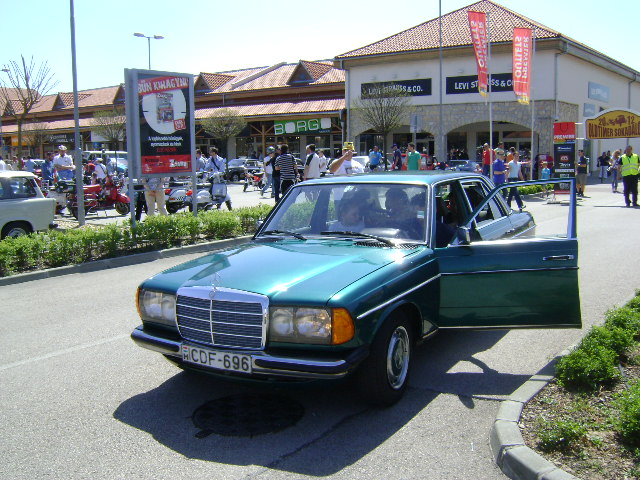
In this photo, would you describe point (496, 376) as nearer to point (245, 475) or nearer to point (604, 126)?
point (245, 475)

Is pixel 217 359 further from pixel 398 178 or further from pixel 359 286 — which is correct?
pixel 398 178

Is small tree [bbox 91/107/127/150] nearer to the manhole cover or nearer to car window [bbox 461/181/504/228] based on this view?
car window [bbox 461/181/504/228]

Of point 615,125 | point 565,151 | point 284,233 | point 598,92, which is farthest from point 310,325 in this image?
point 598,92

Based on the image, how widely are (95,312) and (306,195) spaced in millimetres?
3358

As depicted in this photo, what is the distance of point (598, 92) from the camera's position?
43844 millimetres

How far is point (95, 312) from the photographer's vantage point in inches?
299

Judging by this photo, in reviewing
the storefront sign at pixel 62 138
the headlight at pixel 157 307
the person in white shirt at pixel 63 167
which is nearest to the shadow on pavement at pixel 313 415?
the headlight at pixel 157 307

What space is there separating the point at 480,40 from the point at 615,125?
985cm

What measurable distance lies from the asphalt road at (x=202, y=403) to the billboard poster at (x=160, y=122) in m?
6.87

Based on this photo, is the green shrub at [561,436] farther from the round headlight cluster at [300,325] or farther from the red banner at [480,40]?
the red banner at [480,40]

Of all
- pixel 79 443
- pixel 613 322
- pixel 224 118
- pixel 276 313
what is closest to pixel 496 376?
pixel 613 322

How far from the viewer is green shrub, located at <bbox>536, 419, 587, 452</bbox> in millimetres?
3592

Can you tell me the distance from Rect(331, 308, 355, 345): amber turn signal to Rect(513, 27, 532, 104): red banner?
1032 inches

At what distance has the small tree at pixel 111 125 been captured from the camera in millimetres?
47291
